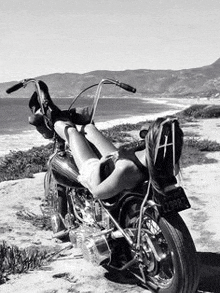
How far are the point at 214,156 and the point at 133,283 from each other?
7138 millimetres

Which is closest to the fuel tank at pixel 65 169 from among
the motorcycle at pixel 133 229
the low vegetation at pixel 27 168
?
the motorcycle at pixel 133 229

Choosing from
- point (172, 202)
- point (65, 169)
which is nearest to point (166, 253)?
point (172, 202)

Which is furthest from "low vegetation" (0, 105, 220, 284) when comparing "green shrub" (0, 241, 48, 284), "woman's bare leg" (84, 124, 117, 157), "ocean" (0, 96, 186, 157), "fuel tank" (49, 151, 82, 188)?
"ocean" (0, 96, 186, 157)

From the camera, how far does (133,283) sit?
420 cm

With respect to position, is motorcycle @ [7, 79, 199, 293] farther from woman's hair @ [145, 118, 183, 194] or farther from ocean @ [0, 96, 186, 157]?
ocean @ [0, 96, 186, 157]

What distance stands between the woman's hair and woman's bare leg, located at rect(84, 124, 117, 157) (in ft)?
3.33

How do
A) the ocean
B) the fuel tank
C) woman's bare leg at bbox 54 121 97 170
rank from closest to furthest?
woman's bare leg at bbox 54 121 97 170
the fuel tank
the ocean

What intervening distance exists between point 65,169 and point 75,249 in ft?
3.29

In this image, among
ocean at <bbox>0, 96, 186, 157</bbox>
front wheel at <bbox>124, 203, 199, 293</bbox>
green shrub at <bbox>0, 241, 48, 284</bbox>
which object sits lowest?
ocean at <bbox>0, 96, 186, 157</bbox>

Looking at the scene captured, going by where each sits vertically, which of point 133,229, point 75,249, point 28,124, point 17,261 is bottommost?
point 28,124

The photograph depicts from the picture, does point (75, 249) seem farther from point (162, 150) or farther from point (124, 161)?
point (162, 150)

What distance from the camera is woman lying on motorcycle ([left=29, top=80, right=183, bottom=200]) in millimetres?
3473

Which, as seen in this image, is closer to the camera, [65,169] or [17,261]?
[17,261]

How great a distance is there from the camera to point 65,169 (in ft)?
15.5
